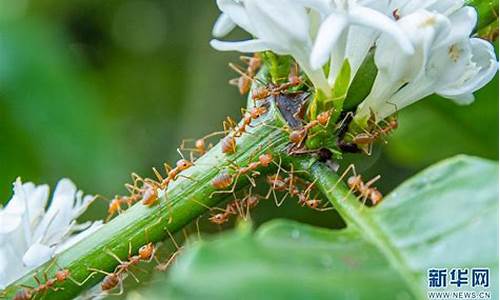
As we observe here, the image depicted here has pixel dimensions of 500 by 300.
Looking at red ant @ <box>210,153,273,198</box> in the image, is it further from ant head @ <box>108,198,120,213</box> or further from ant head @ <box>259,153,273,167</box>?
ant head @ <box>108,198,120,213</box>

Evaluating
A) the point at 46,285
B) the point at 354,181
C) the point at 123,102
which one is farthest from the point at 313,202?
the point at 123,102

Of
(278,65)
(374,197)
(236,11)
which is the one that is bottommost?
(374,197)

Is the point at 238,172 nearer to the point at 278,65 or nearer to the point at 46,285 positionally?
the point at 278,65

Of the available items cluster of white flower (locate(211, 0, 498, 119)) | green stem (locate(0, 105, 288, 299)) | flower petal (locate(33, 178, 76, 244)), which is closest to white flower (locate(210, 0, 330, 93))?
cluster of white flower (locate(211, 0, 498, 119))

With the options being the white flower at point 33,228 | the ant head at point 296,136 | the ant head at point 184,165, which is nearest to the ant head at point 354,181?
the ant head at point 296,136

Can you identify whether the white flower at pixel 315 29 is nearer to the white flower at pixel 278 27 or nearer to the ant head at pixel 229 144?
the white flower at pixel 278 27
